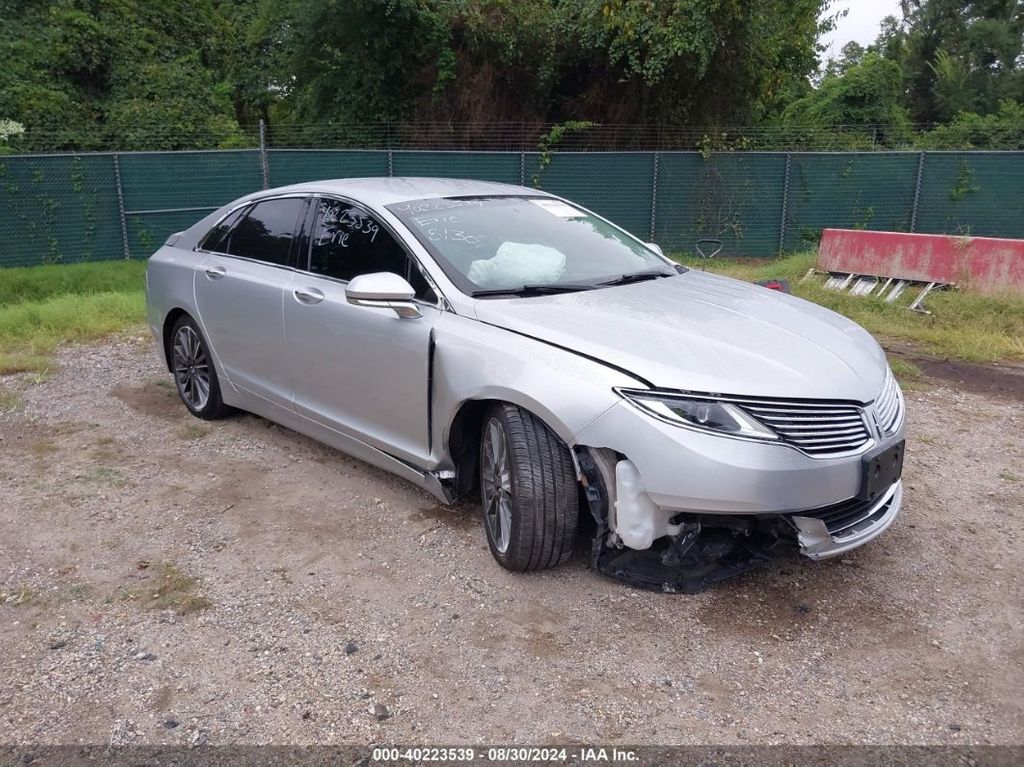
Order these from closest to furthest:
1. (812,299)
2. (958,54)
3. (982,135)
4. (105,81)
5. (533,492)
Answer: (533,492), (812,299), (105,81), (982,135), (958,54)

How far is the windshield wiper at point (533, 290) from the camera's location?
375 centimetres

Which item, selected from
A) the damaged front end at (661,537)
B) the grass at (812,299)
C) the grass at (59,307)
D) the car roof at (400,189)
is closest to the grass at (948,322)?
the grass at (812,299)

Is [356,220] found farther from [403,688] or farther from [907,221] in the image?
[907,221]

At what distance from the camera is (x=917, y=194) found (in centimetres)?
1509

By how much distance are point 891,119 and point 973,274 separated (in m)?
18.0

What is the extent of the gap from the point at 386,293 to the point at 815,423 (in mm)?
1793

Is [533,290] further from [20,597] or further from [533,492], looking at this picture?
[20,597]

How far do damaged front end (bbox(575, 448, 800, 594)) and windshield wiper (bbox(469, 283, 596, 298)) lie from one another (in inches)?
34.4

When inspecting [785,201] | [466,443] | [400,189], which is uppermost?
[400,189]

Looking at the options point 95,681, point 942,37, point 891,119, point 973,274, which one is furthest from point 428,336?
point 942,37

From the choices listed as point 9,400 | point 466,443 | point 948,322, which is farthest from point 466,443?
point 948,322

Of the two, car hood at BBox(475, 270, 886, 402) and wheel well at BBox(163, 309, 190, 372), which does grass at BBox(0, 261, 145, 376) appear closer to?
wheel well at BBox(163, 309, 190, 372)

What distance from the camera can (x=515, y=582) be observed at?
11.5 feet

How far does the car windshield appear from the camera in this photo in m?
3.90
